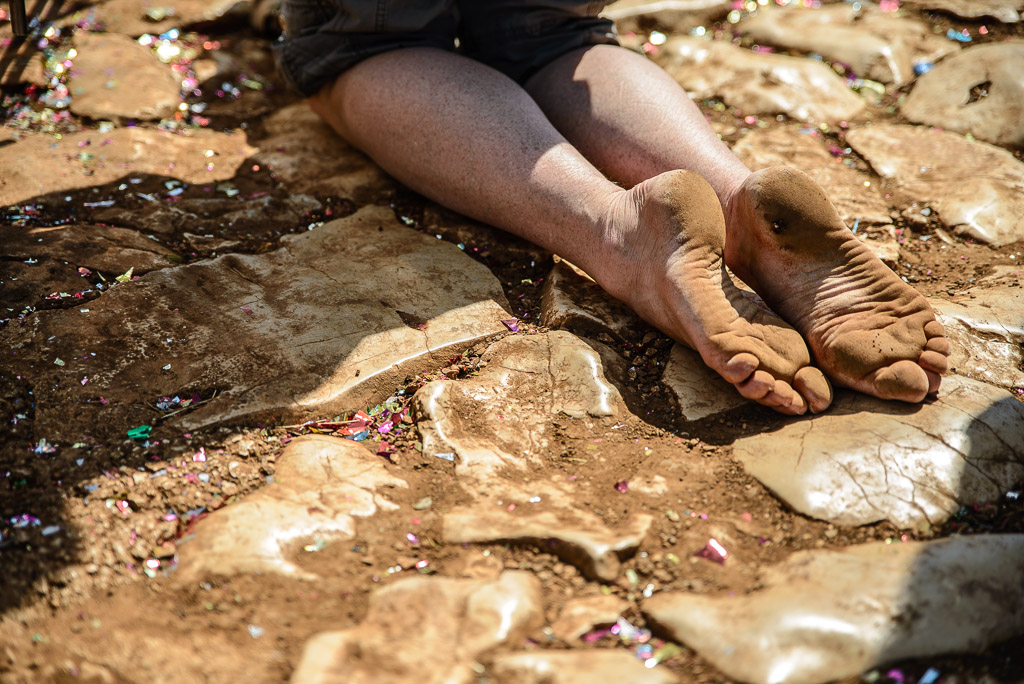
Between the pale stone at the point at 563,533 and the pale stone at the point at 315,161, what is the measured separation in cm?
120

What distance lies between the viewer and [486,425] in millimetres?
1552

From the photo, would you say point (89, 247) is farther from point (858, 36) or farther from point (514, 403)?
point (858, 36)

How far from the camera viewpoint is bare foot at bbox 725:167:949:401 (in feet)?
4.88

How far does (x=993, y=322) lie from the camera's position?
1.75 metres

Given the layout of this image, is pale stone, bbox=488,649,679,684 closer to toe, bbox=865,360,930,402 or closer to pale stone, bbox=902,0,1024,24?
toe, bbox=865,360,930,402

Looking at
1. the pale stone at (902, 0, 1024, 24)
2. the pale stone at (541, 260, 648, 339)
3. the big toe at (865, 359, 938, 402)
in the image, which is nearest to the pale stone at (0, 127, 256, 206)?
the pale stone at (541, 260, 648, 339)

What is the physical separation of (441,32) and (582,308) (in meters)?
0.93

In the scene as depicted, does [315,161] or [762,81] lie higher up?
[762,81]

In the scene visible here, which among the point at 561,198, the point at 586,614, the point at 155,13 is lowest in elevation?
the point at 586,614

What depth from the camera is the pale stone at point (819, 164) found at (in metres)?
2.21

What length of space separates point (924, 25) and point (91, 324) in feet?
10.1

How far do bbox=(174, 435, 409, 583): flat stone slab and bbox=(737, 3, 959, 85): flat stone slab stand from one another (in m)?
2.39

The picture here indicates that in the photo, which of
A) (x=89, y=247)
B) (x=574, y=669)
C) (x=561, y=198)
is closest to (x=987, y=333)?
(x=561, y=198)

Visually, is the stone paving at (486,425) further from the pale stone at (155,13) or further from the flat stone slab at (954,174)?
Result: the pale stone at (155,13)
